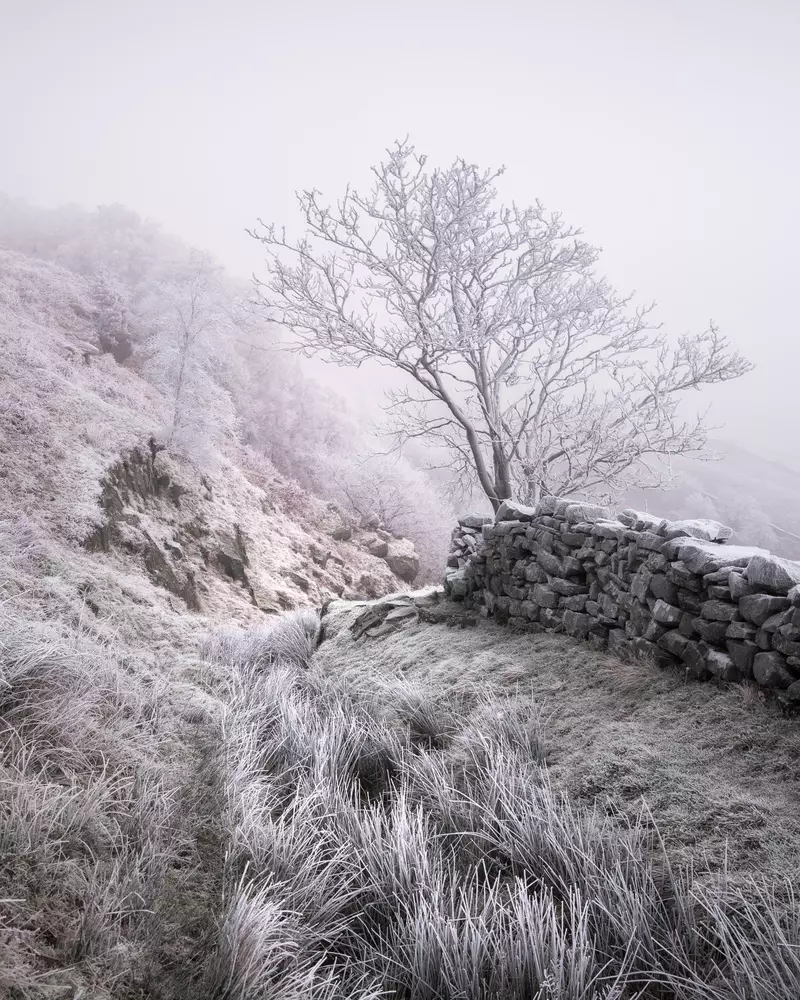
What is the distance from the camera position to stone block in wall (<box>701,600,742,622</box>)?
3824mm

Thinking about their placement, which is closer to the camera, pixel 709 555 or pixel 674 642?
pixel 709 555

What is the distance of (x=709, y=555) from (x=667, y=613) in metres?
0.60

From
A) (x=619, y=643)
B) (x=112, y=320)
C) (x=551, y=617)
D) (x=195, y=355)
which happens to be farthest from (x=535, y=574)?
(x=112, y=320)

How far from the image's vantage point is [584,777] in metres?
3.54

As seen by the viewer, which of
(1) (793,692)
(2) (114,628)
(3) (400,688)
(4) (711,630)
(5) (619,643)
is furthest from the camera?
(2) (114,628)

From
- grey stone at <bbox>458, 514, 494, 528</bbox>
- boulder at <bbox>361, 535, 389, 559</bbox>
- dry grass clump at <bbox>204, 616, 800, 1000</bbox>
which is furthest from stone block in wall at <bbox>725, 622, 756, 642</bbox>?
boulder at <bbox>361, 535, 389, 559</bbox>

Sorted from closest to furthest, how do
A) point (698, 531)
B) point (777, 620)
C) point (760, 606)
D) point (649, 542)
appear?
point (777, 620), point (760, 606), point (698, 531), point (649, 542)

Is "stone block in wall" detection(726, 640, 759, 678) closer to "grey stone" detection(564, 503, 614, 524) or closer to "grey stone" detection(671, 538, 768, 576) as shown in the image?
"grey stone" detection(671, 538, 768, 576)

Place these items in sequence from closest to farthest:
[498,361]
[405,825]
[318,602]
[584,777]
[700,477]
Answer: [405,825] → [584,777] → [498,361] → [318,602] → [700,477]

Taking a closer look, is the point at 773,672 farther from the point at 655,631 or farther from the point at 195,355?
the point at 195,355

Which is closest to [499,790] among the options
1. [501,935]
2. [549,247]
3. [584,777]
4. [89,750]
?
[584,777]

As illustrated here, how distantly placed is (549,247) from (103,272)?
15.3 metres

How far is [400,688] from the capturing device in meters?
5.35

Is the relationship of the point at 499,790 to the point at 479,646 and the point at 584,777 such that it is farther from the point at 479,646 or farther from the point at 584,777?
the point at 479,646
